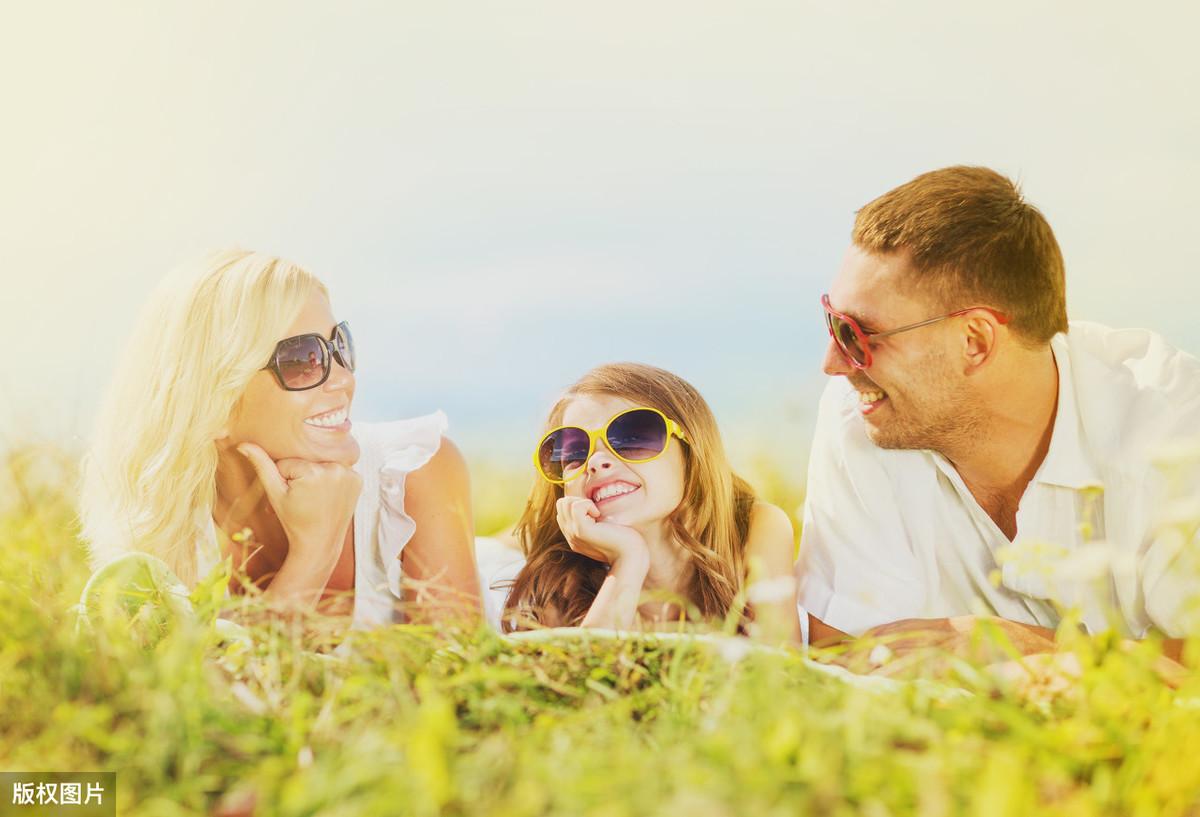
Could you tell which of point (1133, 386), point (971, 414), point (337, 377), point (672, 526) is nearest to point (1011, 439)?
point (971, 414)

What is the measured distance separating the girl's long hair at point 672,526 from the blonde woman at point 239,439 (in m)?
0.27

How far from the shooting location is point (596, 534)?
11.6ft

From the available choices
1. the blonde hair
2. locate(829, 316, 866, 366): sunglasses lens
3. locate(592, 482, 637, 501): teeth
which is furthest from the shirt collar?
the blonde hair

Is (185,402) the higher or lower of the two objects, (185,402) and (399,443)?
the higher

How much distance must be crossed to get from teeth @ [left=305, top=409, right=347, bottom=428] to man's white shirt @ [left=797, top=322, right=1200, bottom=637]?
1810 millimetres

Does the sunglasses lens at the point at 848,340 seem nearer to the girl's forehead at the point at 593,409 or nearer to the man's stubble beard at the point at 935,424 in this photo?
the man's stubble beard at the point at 935,424

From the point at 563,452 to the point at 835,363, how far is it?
1027 mm

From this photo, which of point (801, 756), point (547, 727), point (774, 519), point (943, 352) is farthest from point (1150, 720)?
point (774, 519)

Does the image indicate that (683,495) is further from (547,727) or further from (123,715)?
(123,715)

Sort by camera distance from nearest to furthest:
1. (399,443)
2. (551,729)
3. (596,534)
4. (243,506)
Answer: (551,729) < (596,534) < (243,506) < (399,443)

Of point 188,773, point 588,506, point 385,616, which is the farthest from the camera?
point 385,616

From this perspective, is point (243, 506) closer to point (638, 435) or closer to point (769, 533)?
point (638, 435)

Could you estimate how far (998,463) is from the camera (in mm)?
3783

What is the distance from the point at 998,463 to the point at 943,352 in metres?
0.49
